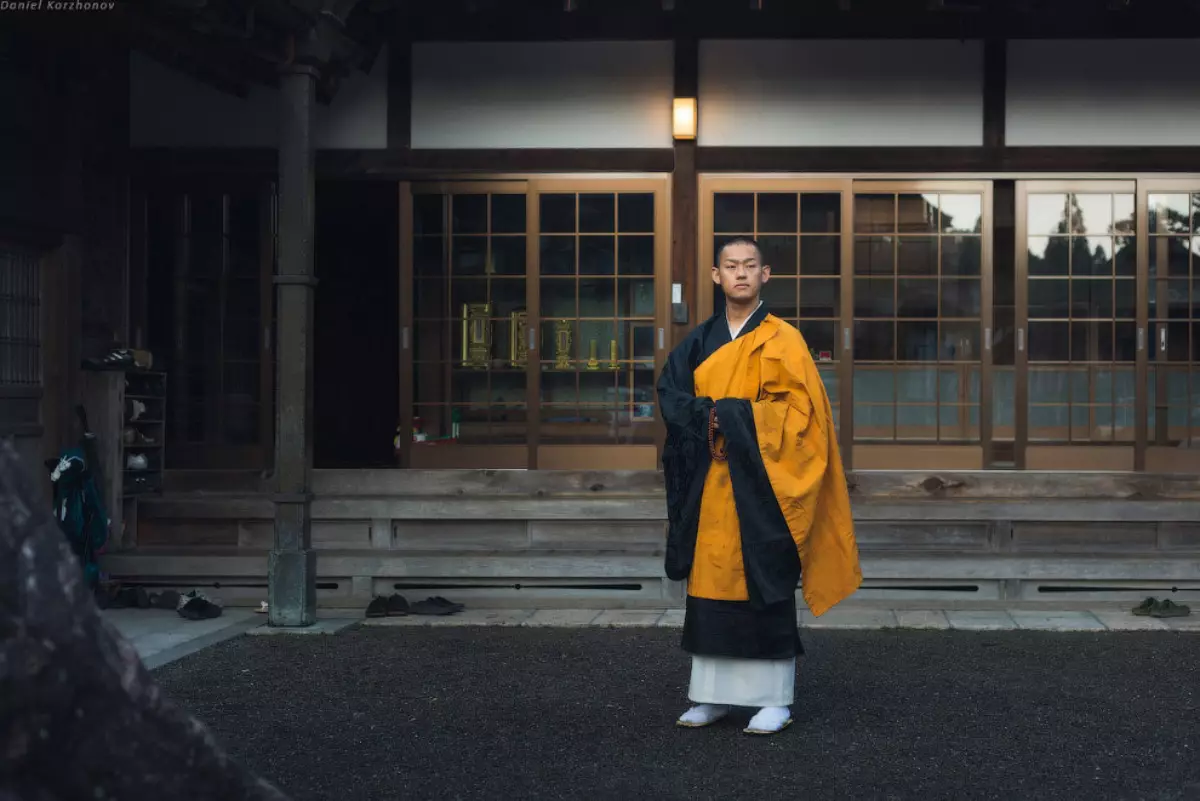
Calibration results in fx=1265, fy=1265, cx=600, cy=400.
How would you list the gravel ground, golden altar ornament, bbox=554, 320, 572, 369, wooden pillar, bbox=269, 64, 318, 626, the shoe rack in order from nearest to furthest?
the gravel ground, wooden pillar, bbox=269, 64, 318, 626, the shoe rack, golden altar ornament, bbox=554, 320, 572, 369

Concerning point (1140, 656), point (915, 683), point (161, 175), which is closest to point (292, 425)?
point (161, 175)

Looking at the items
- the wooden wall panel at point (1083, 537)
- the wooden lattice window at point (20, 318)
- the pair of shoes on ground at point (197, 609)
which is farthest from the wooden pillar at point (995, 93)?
the wooden lattice window at point (20, 318)

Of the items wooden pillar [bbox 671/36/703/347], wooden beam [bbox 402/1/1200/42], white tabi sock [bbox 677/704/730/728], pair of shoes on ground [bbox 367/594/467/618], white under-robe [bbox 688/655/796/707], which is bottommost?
pair of shoes on ground [bbox 367/594/467/618]

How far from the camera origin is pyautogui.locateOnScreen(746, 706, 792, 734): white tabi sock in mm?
4242

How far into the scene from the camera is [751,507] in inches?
168

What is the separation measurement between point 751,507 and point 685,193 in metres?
3.80

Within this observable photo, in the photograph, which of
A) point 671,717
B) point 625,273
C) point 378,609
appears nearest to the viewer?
point 671,717

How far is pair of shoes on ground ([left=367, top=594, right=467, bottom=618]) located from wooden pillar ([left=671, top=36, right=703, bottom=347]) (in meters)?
2.17

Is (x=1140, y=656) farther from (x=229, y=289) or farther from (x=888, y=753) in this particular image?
(x=229, y=289)

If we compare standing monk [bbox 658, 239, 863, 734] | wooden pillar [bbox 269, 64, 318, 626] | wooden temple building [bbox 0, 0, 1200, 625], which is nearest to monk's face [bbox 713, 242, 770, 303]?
standing monk [bbox 658, 239, 863, 734]

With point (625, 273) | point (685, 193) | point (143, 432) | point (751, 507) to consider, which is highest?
point (685, 193)

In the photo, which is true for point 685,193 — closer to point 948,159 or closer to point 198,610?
point 948,159
